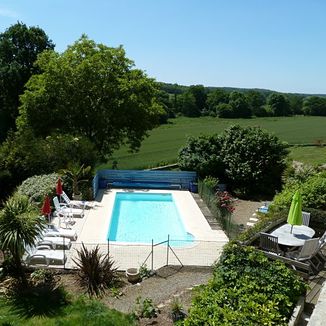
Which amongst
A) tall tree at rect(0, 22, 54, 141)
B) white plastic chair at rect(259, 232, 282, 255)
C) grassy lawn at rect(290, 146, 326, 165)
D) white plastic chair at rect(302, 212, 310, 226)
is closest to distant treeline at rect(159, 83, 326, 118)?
grassy lawn at rect(290, 146, 326, 165)

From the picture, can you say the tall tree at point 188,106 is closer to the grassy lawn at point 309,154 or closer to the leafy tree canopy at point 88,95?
the grassy lawn at point 309,154

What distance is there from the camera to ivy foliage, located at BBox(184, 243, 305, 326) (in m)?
6.30

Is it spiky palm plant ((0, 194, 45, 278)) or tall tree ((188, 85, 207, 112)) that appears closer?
spiky palm plant ((0, 194, 45, 278))

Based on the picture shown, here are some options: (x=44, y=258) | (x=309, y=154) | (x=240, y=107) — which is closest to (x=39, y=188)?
(x=44, y=258)

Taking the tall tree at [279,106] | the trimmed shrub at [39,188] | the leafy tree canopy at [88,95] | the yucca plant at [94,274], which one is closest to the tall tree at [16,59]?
the leafy tree canopy at [88,95]

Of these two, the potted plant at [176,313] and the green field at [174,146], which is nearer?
the potted plant at [176,313]

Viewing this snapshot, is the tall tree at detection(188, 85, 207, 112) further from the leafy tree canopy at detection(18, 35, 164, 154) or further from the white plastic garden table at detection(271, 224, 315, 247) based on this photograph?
the white plastic garden table at detection(271, 224, 315, 247)

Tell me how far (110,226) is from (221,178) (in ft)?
29.7

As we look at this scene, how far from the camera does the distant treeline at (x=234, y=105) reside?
8019 cm

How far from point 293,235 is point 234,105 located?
236 feet

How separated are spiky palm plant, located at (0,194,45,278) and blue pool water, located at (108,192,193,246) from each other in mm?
5197

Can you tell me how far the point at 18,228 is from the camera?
931cm

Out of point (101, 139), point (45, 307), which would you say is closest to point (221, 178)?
point (101, 139)

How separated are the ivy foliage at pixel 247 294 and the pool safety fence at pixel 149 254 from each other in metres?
3.45
